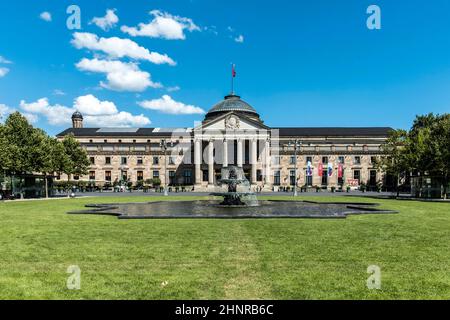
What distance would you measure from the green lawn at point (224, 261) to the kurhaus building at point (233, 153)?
7629cm

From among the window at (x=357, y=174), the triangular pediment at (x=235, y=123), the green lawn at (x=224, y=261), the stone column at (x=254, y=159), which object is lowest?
the green lawn at (x=224, y=261)

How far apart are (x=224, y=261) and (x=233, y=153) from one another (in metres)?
88.8

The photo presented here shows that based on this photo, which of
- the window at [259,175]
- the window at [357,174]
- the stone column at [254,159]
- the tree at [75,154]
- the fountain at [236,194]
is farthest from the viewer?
the window at [357,174]

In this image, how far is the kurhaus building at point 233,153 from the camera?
93125 millimetres

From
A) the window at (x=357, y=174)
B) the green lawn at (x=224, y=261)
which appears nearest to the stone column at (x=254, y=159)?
the window at (x=357, y=174)

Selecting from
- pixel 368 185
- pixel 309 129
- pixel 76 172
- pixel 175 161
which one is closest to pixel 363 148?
pixel 368 185

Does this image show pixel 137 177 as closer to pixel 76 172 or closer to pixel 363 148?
pixel 76 172

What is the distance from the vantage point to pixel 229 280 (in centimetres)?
841

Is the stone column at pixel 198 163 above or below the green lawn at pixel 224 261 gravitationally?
above

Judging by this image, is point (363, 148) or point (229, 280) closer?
point (229, 280)

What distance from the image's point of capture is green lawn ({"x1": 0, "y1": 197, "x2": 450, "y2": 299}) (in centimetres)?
769

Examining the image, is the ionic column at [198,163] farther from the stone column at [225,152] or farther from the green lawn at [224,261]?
the green lawn at [224,261]

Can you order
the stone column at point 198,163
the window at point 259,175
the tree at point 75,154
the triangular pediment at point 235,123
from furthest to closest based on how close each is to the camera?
the window at point 259,175
the triangular pediment at point 235,123
the stone column at point 198,163
the tree at point 75,154

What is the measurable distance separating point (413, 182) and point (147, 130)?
84.8m
